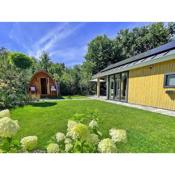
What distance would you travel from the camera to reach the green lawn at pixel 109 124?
263cm

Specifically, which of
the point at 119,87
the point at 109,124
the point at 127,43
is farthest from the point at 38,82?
the point at 119,87

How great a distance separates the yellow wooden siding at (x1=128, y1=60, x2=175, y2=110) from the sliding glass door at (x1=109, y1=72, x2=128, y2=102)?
33 centimetres

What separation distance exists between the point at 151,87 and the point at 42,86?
134 inches

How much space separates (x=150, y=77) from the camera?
559 cm

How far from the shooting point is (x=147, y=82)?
226 inches

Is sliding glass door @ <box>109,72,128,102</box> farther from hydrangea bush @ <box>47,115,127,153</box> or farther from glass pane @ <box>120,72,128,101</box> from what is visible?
hydrangea bush @ <box>47,115,127,153</box>

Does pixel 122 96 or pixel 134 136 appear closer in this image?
pixel 134 136

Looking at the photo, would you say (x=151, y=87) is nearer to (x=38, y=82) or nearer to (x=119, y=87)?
(x=119, y=87)

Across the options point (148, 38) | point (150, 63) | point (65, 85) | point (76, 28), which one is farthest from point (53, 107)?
point (150, 63)

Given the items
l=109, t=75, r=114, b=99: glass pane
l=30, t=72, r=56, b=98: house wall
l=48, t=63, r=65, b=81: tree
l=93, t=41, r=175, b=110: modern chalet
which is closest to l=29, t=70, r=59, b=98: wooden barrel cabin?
l=30, t=72, r=56, b=98: house wall
